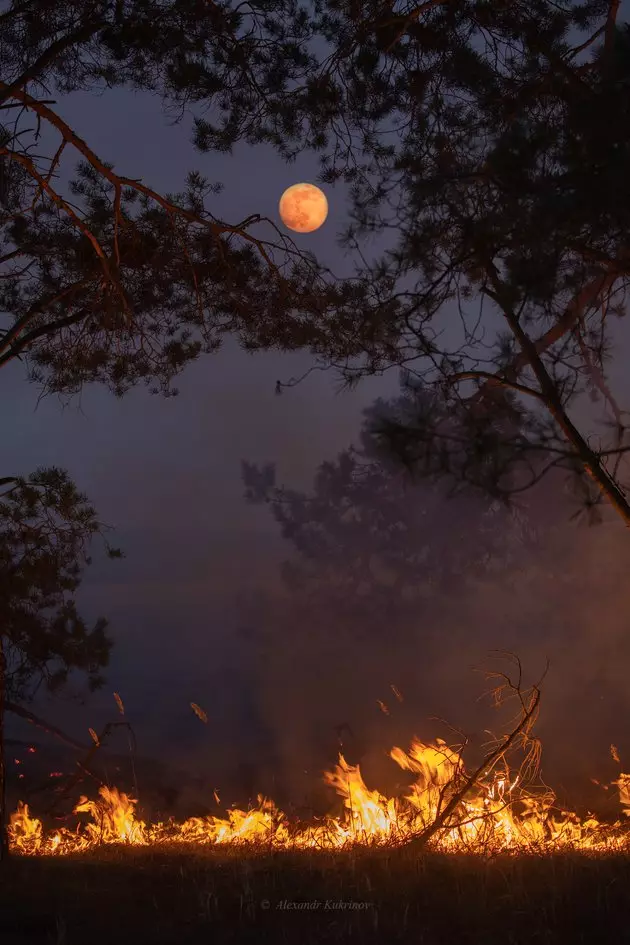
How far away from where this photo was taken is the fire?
18.7ft

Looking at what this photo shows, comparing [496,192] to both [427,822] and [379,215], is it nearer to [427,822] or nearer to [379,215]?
[379,215]

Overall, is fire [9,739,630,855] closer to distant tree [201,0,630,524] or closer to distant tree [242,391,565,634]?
distant tree [201,0,630,524]

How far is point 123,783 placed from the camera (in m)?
15.9

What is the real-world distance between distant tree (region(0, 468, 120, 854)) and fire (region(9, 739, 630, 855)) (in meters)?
1.42

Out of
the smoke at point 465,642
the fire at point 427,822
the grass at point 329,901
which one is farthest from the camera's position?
the smoke at point 465,642

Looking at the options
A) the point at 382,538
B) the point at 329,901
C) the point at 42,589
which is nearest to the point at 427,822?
the point at 329,901

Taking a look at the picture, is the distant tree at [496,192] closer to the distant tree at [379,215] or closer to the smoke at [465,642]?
the distant tree at [379,215]

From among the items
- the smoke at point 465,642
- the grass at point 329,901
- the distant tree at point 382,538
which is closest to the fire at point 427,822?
the grass at point 329,901

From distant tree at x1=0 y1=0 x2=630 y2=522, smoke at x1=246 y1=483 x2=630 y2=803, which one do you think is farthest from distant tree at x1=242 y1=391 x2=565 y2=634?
distant tree at x1=0 y1=0 x2=630 y2=522

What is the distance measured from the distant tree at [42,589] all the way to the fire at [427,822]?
142cm

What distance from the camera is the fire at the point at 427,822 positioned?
5695 millimetres

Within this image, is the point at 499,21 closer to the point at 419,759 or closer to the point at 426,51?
the point at 426,51

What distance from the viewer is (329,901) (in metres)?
3.95

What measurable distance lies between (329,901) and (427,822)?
85.9 inches
